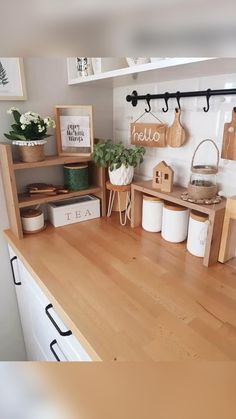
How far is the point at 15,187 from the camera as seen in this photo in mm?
1028

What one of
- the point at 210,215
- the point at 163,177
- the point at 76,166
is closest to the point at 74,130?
the point at 76,166

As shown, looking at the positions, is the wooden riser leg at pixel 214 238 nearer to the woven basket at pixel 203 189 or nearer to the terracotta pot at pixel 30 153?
the woven basket at pixel 203 189

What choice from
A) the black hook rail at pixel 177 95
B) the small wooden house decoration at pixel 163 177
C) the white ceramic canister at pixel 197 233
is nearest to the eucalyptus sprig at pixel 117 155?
the small wooden house decoration at pixel 163 177

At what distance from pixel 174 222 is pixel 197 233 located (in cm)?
12

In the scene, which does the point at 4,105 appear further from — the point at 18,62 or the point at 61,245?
the point at 61,245

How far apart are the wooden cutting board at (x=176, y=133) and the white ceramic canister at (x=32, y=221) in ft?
2.07

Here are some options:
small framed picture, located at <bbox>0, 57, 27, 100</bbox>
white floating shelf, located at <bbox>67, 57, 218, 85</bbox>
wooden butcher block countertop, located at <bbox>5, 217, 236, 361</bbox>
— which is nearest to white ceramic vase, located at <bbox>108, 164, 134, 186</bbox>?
wooden butcher block countertop, located at <bbox>5, 217, 236, 361</bbox>

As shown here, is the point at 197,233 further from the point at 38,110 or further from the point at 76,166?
the point at 38,110

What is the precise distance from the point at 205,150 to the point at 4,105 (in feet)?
2.66

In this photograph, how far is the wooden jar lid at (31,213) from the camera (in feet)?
3.67

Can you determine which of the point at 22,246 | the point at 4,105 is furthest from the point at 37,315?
the point at 4,105

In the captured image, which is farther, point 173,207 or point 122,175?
point 122,175

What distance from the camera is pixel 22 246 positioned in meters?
1.02
